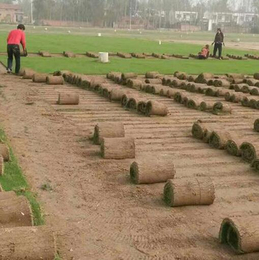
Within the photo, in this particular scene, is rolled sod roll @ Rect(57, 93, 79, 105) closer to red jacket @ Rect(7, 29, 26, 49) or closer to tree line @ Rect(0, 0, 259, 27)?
red jacket @ Rect(7, 29, 26, 49)

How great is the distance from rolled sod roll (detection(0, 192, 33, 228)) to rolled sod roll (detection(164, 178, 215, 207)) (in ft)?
6.66

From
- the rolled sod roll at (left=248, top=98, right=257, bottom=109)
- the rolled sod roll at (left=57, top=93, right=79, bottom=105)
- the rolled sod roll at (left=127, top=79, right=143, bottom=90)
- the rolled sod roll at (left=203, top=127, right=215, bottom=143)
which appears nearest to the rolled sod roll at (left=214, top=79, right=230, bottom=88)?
the rolled sod roll at (left=127, top=79, right=143, bottom=90)

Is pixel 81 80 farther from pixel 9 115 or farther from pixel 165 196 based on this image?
pixel 165 196

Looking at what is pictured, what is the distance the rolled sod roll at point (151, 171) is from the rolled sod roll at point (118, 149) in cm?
110

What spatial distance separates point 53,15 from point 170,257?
111m

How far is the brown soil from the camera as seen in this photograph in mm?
5945

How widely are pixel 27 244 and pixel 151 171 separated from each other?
120 inches

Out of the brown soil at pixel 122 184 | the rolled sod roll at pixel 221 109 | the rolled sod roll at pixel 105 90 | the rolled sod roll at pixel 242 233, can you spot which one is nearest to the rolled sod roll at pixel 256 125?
the brown soil at pixel 122 184

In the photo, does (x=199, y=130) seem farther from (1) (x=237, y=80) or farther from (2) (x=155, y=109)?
(1) (x=237, y=80)

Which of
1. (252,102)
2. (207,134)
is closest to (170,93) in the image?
(252,102)

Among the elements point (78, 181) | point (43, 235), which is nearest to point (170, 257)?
point (43, 235)

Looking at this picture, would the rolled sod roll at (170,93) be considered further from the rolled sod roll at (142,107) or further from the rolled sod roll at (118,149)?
the rolled sod roll at (118,149)

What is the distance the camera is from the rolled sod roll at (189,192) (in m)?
6.95

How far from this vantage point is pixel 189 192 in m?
6.98
